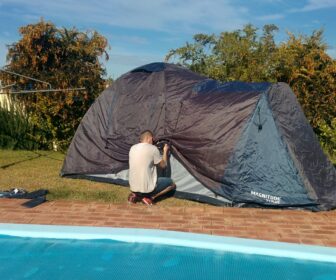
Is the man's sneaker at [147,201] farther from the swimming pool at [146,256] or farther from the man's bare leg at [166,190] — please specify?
the swimming pool at [146,256]

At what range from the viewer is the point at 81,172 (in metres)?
8.72

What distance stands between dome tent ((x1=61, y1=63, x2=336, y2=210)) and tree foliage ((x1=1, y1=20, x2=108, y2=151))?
4.44 metres

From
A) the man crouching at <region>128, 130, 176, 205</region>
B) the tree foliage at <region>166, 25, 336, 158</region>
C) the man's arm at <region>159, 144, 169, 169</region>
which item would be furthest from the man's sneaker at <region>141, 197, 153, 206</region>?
the tree foliage at <region>166, 25, 336, 158</region>

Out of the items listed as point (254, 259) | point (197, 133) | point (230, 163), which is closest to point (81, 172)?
point (197, 133)

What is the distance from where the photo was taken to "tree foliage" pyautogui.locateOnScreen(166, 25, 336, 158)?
11.7 meters

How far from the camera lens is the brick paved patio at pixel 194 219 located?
18.8ft

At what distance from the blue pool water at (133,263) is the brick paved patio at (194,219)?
48 cm

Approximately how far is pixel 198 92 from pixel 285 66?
16.2ft

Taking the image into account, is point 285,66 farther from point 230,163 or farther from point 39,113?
point 39,113

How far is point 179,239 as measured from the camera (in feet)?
17.9

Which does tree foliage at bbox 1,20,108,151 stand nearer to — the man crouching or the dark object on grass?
the dark object on grass

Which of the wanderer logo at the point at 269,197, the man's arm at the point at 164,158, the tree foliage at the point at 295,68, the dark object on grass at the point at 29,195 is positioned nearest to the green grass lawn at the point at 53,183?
the dark object on grass at the point at 29,195

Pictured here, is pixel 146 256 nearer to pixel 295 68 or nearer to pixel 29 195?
pixel 29 195

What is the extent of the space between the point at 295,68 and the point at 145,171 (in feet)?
21.4
